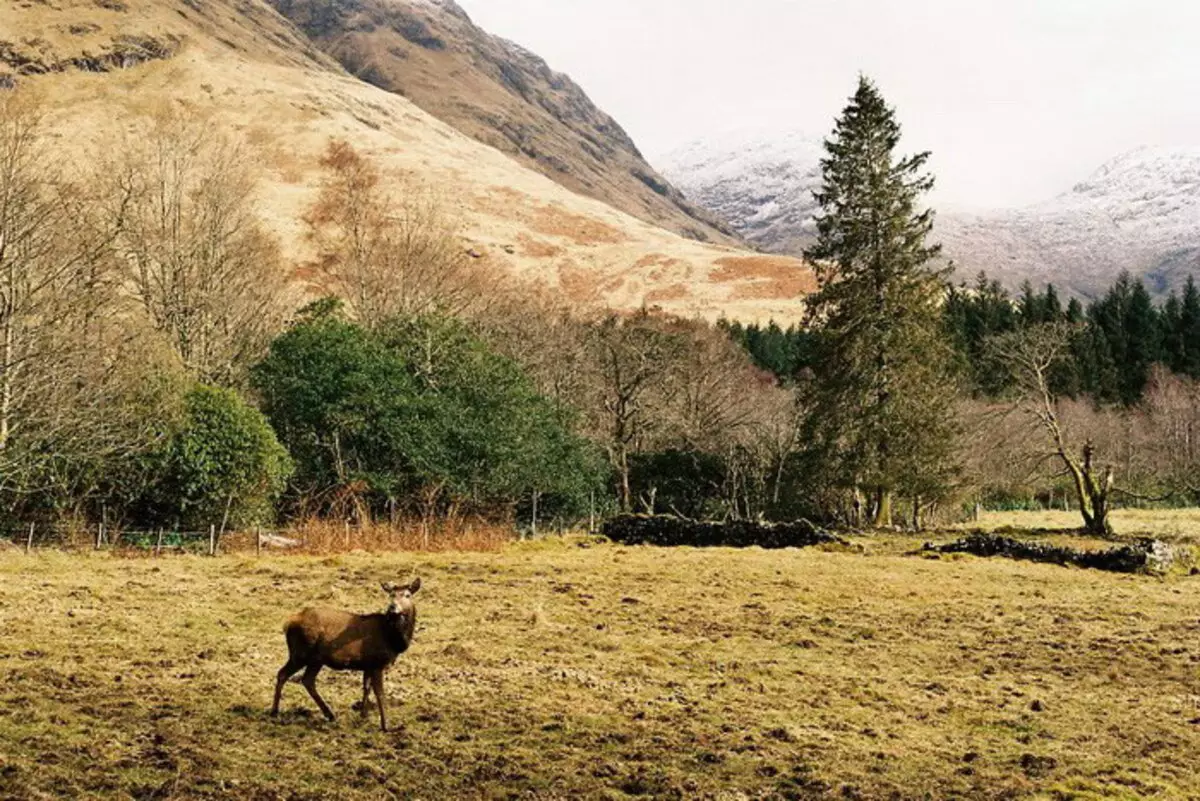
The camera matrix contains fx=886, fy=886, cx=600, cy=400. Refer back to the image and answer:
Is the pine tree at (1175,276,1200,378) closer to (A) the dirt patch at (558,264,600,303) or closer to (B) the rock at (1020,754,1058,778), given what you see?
(A) the dirt patch at (558,264,600,303)

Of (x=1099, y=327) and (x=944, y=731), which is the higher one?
(x=1099, y=327)

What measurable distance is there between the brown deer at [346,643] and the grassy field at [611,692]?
0.48m

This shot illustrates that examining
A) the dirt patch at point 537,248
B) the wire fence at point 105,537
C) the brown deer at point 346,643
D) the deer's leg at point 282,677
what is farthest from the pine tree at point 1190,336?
the deer's leg at point 282,677

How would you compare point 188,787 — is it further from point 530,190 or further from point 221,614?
point 530,190

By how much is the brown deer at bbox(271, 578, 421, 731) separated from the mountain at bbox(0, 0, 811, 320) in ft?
364

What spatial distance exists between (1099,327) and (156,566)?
283ft

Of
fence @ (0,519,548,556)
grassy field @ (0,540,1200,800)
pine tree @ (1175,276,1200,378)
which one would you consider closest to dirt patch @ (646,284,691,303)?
pine tree @ (1175,276,1200,378)

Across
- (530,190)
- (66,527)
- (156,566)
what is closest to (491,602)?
(156,566)

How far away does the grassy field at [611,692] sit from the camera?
7.70 meters

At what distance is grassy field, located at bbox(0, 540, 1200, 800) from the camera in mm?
7699

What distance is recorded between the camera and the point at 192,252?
37469 millimetres

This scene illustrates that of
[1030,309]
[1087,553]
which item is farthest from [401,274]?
[1030,309]

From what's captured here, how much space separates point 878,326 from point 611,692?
89.5ft

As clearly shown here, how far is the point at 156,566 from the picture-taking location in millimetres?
20250
